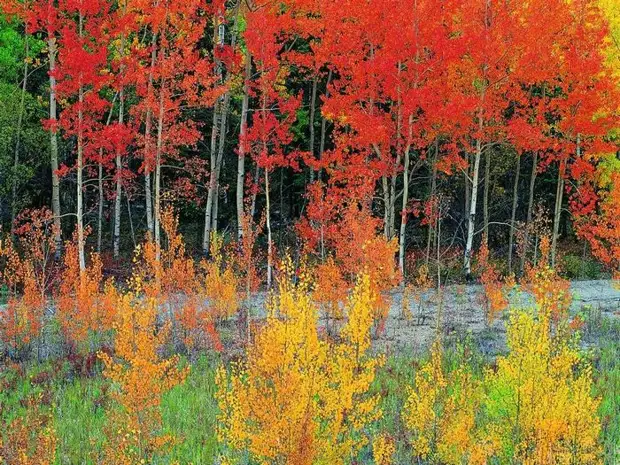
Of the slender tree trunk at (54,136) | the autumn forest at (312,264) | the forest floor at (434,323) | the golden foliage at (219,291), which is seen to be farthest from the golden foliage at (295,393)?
the slender tree trunk at (54,136)

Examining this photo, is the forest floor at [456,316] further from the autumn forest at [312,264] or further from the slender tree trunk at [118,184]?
the slender tree trunk at [118,184]

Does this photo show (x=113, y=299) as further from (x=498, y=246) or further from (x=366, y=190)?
(x=498, y=246)

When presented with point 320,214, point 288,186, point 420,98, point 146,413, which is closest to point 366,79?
point 420,98

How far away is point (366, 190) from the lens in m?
17.7

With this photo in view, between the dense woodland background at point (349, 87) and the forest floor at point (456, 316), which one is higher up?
the dense woodland background at point (349, 87)

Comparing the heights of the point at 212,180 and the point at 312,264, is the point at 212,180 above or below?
above

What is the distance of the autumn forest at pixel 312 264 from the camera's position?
21.7 feet

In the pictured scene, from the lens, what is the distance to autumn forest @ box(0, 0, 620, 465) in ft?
21.7

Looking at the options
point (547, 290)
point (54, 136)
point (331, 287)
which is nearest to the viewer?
point (547, 290)

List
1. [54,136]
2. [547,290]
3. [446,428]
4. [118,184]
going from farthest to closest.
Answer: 1. [118,184]
2. [54,136]
3. [547,290]
4. [446,428]

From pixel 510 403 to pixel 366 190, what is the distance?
1094cm

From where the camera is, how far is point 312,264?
73.0 ft

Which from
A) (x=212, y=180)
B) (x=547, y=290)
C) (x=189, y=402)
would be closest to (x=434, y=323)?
(x=547, y=290)

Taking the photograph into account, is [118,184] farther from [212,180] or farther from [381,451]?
[381,451]
